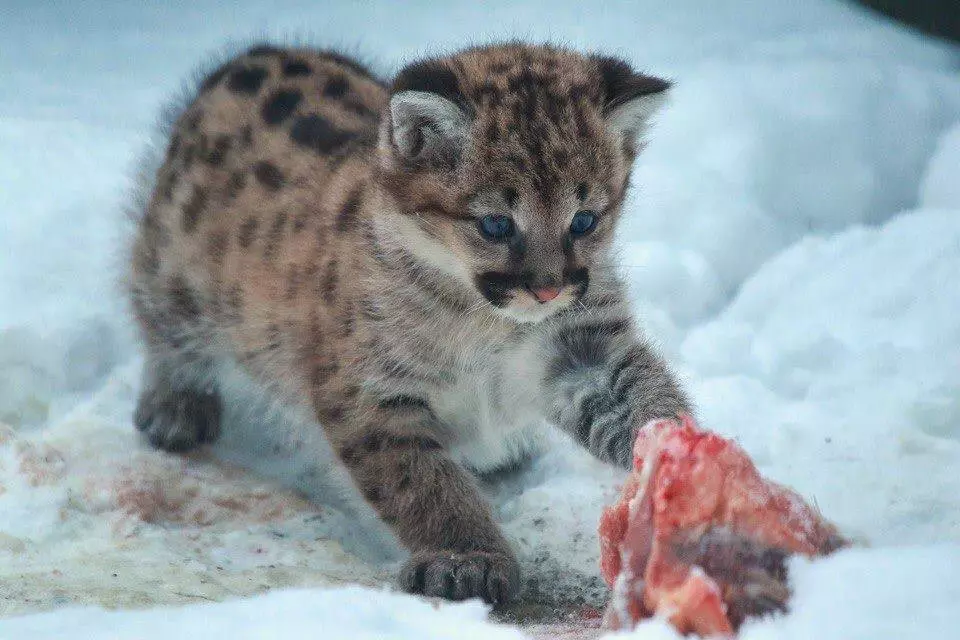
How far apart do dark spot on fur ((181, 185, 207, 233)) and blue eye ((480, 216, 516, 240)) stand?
4.81 feet

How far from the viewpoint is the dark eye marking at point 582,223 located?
309 centimetres

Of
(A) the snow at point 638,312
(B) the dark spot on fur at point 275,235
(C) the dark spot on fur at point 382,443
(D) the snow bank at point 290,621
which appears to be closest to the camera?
(D) the snow bank at point 290,621

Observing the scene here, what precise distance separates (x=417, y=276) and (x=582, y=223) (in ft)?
1.78

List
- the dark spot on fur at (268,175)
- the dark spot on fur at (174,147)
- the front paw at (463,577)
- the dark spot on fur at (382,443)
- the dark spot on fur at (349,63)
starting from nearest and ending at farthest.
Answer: the front paw at (463,577)
the dark spot on fur at (382,443)
the dark spot on fur at (268,175)
the dark spot on fur at (174,147)
the dark spot on fur at (349,63)

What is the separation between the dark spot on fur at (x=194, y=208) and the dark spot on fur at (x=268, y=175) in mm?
237

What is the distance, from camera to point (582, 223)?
3.11 metres

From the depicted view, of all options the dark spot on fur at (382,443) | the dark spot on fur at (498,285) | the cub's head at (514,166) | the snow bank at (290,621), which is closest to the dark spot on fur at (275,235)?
the cub's head at (514,166)

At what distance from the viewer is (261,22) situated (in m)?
6.64

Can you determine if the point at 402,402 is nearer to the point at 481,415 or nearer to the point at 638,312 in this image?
the point at 481,415

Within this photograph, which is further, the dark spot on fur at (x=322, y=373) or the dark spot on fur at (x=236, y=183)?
the dark spot on fur at (x=236, y=183)

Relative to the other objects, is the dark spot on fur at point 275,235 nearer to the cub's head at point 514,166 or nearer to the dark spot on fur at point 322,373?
the dark spot on fur at point 322,373


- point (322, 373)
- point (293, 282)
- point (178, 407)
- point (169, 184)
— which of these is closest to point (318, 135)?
point (293, 282)

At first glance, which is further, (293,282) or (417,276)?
(293,282)

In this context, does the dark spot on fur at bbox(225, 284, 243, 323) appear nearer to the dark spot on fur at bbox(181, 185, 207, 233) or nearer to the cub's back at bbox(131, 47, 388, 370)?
the cub's back at bbox(131, 47, 388, 370)
